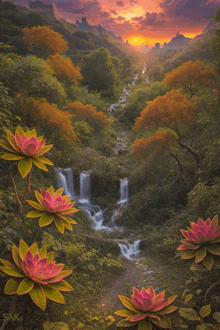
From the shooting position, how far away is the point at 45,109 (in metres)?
10.7

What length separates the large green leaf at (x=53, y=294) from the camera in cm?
183

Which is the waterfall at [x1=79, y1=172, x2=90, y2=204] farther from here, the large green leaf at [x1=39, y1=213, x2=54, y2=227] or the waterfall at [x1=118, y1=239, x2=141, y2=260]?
the large green leaf at [x1=39, y1=213, x2=54, y2=227]

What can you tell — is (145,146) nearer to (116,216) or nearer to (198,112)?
(198,112)

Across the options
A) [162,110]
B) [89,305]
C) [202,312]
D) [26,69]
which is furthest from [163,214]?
[26,69]

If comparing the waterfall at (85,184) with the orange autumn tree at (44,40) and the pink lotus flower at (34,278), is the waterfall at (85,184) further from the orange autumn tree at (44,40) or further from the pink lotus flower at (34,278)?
the orange autumn tree at (44,40)

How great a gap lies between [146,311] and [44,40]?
66.8ft

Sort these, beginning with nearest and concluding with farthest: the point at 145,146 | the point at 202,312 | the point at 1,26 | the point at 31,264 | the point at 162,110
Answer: the point at 31,264 < the point at 202,312 < the point at 162,110 < the point at 145,146 < the point at 1,26

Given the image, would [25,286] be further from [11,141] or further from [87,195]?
[87,195]

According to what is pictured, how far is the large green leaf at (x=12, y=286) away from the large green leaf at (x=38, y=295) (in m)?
0.13

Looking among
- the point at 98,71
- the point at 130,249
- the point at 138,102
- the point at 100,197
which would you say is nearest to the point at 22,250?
the point at 130,249

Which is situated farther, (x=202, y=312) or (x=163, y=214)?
(x=163, y=214)

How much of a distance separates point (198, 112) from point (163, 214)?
4071 mm

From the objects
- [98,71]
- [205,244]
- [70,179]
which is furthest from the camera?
[98,71]

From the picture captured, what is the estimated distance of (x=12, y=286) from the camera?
1.86 metres
